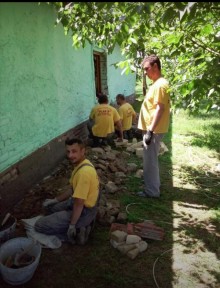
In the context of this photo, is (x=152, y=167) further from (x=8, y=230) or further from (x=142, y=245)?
(x=8, y=230)

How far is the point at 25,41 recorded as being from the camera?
15.6 feet

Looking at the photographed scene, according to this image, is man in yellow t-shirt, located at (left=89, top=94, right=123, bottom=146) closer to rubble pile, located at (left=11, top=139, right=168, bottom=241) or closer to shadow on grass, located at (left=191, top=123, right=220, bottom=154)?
rubble pile, located at (left=11, top=139, right=168, bottom=241)

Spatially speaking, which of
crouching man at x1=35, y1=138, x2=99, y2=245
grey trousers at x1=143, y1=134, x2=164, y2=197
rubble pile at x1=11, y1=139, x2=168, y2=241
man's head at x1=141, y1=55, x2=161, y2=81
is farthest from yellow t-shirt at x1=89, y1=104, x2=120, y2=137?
crouching man at x1=35, y1=138, x2=99, y2=245

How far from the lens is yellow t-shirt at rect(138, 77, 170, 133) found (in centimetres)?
425

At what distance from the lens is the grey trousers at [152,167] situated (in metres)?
4.53

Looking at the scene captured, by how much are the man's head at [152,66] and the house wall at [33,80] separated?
6.19 feet

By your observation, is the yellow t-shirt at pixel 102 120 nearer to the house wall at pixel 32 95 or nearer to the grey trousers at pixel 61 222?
the house wall at pixel 32 95

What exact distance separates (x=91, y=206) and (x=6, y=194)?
138cm

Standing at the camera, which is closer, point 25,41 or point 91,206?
point 91,206

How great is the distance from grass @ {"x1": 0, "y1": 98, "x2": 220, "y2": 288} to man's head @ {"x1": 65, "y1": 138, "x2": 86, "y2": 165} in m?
1.02

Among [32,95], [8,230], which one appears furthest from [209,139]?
[8,230]

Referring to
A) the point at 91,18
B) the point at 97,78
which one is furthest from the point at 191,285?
the point at 97,78

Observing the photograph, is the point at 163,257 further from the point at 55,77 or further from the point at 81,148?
the point at 55,77

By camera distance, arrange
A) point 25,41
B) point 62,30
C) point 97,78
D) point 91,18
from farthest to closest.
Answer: point 97,78, point 62,30, point 25,41, point 91,18
